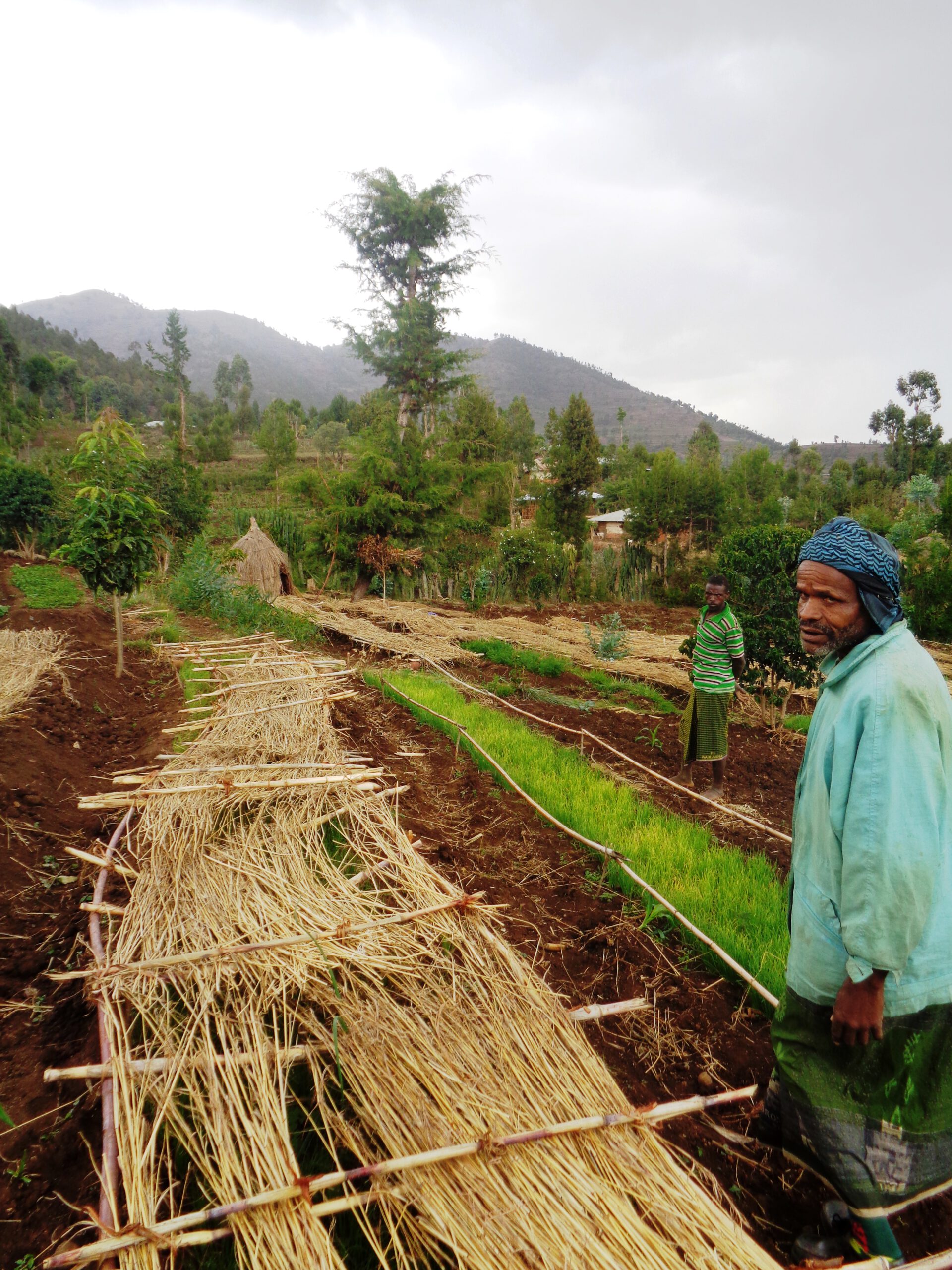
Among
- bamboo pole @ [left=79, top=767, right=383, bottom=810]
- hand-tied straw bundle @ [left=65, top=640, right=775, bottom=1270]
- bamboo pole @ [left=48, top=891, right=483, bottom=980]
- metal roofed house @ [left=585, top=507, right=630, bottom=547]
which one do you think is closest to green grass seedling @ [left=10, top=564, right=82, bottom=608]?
bamboo pole @ [left=79, top=767, right=383, bottom=810]

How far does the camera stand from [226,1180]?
1397mm

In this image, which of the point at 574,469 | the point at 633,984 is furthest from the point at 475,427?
the point at 633,984

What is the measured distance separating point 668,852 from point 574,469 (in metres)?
18.8

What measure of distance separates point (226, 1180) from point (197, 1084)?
0.39 metres

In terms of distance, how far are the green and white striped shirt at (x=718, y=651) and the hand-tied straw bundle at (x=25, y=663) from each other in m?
5.07

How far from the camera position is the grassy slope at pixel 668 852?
8.61ft

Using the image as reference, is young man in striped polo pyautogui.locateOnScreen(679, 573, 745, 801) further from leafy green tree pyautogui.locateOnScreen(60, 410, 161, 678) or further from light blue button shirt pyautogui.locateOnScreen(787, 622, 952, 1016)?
leafy green tree pyautogui.locateOnScreen(60, 410, 161, 678)

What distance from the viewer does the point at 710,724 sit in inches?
177

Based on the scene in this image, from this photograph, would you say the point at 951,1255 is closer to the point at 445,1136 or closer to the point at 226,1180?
the point at 445,1136

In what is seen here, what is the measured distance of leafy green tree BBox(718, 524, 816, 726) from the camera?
6.09 meters

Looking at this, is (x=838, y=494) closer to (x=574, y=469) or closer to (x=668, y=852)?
(x=574, y=469)

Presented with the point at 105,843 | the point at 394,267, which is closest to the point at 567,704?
the point at 105,843

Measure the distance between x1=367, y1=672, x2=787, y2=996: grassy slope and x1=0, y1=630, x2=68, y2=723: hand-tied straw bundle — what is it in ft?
11.5

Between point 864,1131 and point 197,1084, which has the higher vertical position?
point 864,1131
